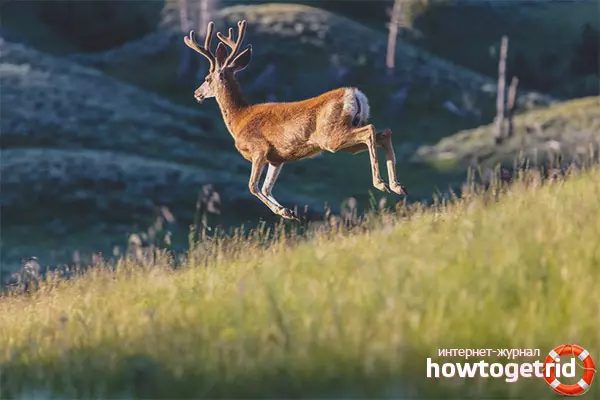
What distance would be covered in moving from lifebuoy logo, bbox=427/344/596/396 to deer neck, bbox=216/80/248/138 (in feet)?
Result: 14.0

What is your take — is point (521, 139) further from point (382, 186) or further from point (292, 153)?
point (382, 186)

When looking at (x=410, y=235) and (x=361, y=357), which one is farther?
(x=410, y=235)

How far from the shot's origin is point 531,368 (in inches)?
269

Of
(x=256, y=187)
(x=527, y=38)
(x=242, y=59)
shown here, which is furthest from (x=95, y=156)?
(x=527, y=38)

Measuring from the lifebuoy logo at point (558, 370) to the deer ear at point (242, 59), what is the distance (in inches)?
176

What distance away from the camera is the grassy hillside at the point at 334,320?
6.85 metres

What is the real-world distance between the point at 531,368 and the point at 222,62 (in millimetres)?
5031

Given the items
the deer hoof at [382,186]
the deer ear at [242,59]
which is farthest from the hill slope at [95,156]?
the deer hoof at [382,186]

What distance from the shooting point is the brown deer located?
29.4 feet

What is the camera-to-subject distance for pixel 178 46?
2442 inches

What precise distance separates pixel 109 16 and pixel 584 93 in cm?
3329

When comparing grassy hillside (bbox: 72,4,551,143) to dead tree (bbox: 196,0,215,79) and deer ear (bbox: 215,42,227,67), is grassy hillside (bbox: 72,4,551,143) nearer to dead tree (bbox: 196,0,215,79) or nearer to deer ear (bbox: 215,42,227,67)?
dead tree (bbox: 196,0,215,79)

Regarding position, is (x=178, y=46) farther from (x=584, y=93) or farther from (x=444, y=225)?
(x=444, y=225)

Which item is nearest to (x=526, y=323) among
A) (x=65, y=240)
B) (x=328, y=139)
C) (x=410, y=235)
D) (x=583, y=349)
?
(x=583, y=349)
